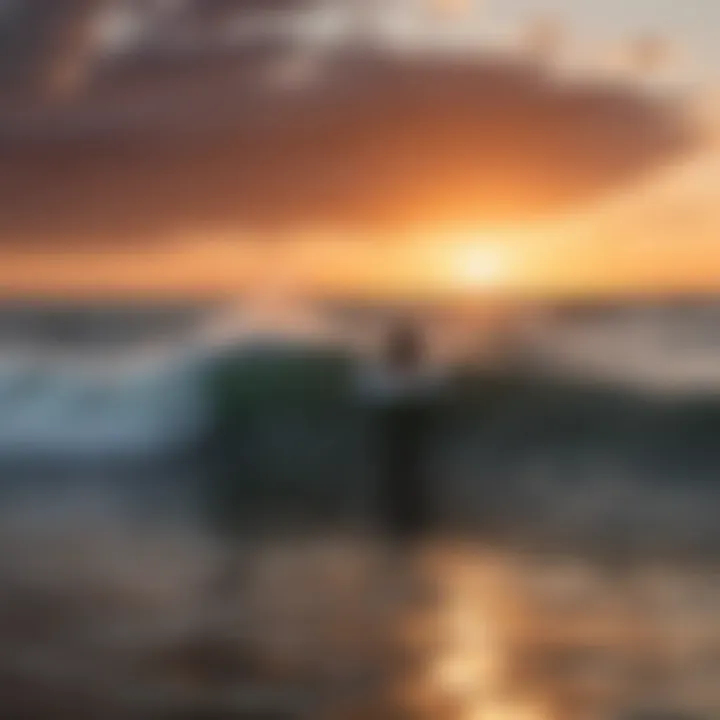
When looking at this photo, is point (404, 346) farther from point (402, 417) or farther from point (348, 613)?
point (348, 613)

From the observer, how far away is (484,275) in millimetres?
878

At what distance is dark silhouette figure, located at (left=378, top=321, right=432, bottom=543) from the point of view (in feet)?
2.84

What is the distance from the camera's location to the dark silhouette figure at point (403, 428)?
864 millimetres

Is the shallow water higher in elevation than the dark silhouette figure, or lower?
lower

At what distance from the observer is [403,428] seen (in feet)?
2.87

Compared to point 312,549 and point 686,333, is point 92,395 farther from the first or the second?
point 686,333

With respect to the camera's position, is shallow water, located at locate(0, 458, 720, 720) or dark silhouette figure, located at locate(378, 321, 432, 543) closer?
shallow water, located at locate(0, 458, 720, 720)

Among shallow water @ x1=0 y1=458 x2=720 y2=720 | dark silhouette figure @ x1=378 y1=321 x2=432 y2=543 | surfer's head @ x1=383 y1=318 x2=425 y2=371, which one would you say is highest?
surfer's head @ x1=383 y1=318 x2=425 y2=371

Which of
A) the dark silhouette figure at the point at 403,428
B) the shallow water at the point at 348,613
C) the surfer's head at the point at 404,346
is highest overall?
the surfer's head at the point at 404,346

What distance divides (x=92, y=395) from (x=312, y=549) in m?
0.19

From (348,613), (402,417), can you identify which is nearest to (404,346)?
(402,417)

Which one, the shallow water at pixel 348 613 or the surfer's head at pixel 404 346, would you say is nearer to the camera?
the shallow water at pixel 348 613

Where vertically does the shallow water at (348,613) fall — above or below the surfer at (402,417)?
below

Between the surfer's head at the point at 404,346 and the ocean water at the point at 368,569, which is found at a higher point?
the surfer's head at the point at 404,346
